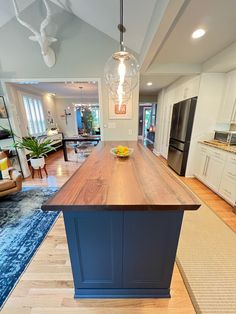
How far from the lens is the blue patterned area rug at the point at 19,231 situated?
1.37m

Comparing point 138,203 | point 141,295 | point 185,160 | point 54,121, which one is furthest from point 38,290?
point 54,121

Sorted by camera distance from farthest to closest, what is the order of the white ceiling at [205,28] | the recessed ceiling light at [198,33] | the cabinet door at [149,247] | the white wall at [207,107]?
the white wall at [207,107] < the recessed ceiling light at [198,33] < the white ceiling at [205,28] < the cabinet door at [149,247]

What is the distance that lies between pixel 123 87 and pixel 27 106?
5028 mm

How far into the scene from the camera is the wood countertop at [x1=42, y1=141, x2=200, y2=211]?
0.79 metres

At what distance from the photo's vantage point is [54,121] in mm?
7414

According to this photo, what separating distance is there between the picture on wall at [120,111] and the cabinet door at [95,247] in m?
2.90

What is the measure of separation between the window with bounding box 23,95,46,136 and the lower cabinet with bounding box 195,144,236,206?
5902mm

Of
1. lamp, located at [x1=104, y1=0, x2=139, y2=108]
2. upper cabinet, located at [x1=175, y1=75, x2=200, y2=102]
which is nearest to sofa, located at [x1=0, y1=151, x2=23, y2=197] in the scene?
lamp, located at [x1=104, y1=0, x2=139, y2=108]

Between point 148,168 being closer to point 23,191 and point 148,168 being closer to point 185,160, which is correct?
point 185,160

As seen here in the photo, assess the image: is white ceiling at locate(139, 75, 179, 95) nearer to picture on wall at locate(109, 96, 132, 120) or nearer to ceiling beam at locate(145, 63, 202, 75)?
ceiling beam at locate(145, 63, 202, 75)

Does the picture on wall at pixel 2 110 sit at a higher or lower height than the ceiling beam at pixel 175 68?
lower

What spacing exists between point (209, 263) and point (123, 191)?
1.34m

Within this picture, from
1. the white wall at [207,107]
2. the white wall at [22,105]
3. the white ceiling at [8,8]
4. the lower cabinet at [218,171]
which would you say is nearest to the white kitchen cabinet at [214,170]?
the lower cabinet at [218,171]

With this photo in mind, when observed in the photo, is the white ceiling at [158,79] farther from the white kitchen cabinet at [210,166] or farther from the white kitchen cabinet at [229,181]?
the white kitchen cabinet at [229,181]
